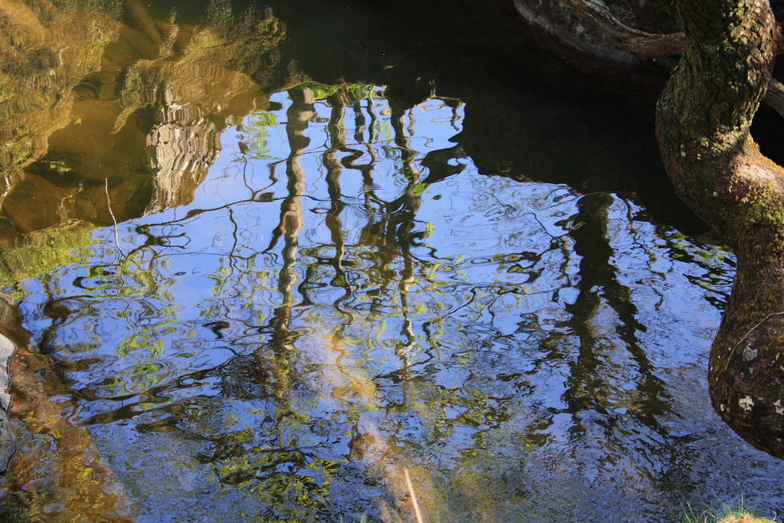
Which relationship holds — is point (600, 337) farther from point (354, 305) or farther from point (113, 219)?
point (113, 219)

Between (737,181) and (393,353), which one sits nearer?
(737,181)

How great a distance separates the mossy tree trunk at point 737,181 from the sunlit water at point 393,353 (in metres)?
1.03

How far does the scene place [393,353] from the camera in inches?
158

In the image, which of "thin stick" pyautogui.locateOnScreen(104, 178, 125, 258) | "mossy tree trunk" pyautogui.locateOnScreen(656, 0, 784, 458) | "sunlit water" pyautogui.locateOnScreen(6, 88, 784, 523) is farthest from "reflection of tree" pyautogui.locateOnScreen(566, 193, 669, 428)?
"thin stick" pyautogui.locateOnScreen(104, 178, 125, 258)

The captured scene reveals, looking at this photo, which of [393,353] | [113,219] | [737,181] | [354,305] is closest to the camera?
[737,181]

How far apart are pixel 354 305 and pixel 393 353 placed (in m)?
0.54

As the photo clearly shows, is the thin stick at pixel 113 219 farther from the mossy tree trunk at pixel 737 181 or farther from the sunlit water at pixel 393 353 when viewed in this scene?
the mossy tree trunk at pixel 737 181

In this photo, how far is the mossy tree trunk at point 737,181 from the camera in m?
2.22

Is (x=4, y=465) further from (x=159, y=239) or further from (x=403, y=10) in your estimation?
(x=403, y=10)

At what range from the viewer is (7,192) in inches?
224

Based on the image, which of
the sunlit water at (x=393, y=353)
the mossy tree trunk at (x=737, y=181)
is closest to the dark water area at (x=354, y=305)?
the sunlit water at (x=393, y=353)

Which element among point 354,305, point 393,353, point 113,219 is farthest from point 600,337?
point 113,219

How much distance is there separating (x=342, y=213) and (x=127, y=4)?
22.0 ft

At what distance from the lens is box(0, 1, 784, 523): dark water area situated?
3.17m
